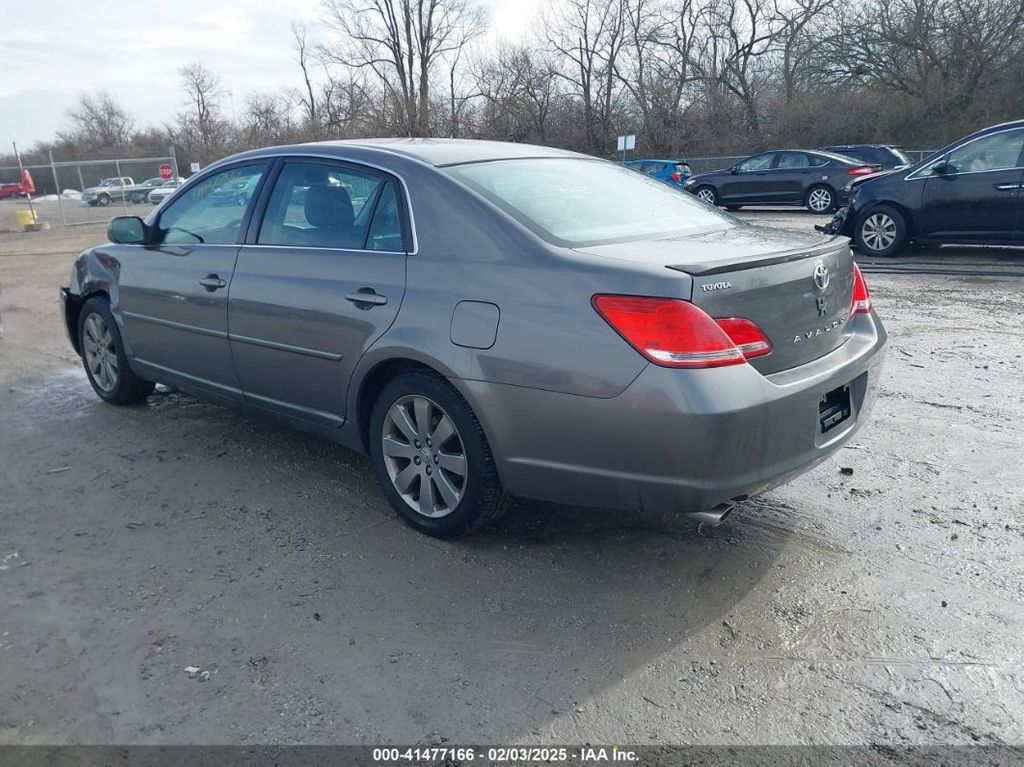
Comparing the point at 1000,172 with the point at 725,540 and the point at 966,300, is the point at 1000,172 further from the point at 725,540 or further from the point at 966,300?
the point at 725,540

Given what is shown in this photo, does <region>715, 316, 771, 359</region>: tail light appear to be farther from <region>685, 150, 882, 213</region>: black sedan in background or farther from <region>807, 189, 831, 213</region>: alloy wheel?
<region>807, 189, 831, 213</region>: alloy wheel

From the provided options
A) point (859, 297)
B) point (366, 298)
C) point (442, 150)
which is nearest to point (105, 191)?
point (442, 150)

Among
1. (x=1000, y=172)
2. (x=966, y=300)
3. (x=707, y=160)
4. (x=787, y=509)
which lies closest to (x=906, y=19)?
(x=707, y=160)

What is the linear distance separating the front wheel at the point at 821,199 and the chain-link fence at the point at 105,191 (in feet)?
62.2

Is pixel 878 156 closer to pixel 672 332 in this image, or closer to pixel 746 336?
pixel 746 336

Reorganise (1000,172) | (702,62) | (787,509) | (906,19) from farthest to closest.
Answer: (702,62), (906,19), (1000,172), (787,509)

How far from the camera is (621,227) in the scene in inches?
136

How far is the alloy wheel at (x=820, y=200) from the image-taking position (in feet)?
61.6

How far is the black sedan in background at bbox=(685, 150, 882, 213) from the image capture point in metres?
18.6

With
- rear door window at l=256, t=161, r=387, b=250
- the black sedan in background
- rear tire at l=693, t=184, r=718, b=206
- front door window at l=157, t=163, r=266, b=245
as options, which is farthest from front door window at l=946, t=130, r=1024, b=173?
rear tire at l=693, t=184, r=718, b=206

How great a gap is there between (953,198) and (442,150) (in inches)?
321

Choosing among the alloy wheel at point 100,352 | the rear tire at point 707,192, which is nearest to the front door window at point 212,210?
the alloy wheel at point 100,352

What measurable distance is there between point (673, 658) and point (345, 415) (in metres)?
1.82

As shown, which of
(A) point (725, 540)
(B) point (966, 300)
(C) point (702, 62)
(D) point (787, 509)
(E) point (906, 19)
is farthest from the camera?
(C) point (702, 62)
